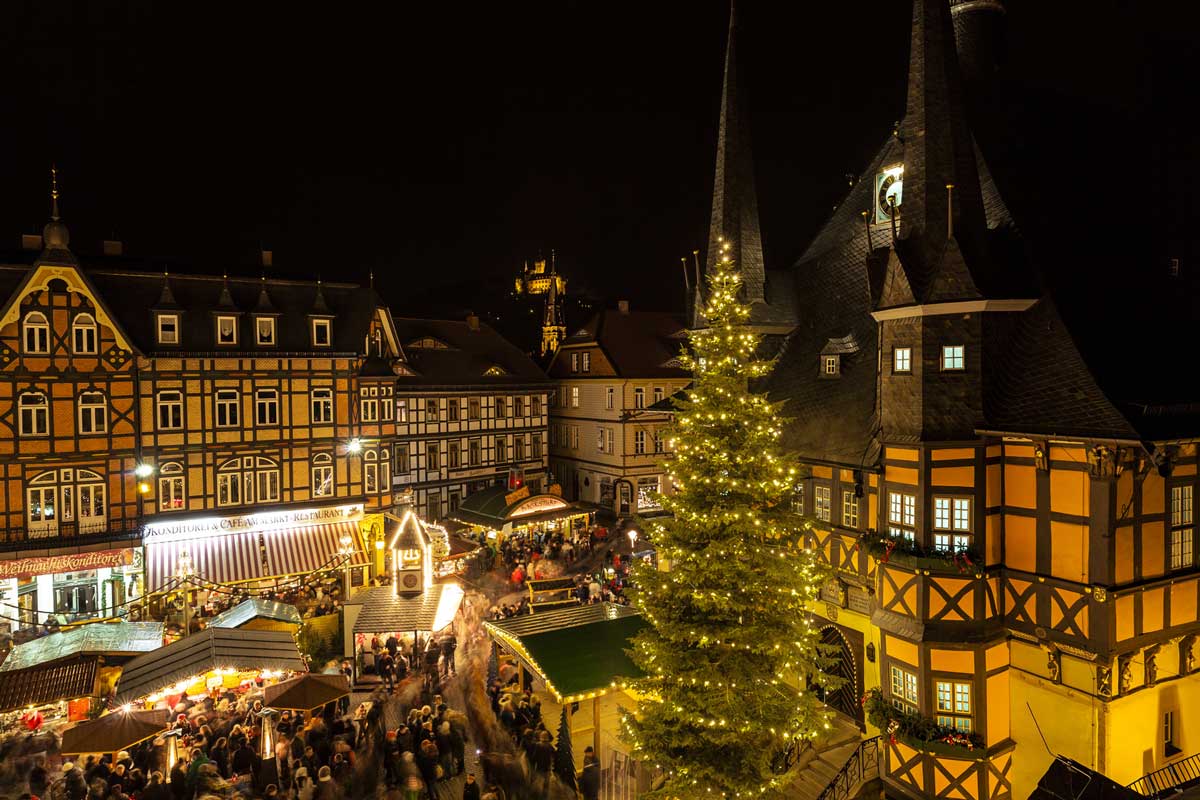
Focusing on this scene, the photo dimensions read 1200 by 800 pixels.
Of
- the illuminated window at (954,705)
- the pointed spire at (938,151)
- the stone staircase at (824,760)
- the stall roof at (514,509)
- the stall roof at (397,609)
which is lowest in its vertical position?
the stone staircase at (824,760)

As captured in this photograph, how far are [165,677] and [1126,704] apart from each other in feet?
59.6

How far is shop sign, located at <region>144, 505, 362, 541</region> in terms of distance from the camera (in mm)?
24219

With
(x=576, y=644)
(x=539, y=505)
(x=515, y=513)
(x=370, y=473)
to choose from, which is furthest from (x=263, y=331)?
(x=576, y=644)

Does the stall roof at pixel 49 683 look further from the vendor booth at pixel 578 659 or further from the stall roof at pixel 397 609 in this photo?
the vendor booth at pixel 578 659

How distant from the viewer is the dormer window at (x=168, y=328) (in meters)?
24.8

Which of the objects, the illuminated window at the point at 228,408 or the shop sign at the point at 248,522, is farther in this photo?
the illuminated window at the point at 228,408

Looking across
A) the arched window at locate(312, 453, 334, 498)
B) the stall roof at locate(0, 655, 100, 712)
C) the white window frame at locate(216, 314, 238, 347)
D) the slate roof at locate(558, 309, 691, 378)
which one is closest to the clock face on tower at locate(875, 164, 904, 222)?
the arched window at locate(312, 453, 334, 498)

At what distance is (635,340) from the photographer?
42.2 metres

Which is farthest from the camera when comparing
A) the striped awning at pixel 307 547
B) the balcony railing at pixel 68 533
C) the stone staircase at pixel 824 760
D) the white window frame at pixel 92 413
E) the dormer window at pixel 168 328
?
the striped awning at pixel 307 547

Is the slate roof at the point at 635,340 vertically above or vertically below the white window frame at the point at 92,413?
above

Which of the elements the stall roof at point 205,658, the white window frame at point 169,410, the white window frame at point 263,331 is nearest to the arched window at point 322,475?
the white window frame at point 263,331

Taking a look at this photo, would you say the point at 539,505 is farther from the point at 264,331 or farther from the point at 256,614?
the point at 256,614

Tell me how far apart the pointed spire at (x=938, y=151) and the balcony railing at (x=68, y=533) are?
954 inches

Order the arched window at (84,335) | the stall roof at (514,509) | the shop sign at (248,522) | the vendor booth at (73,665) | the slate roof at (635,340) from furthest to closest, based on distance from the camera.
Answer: the slate roof at (635,340), the stall roof at (514,509), the shop sign at (248,522), the arched window at (84,335), the vendor booth at (73,665)
